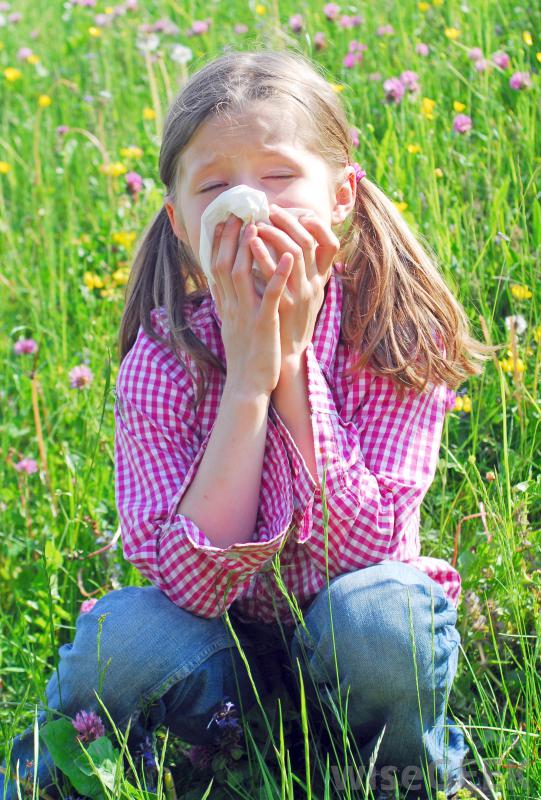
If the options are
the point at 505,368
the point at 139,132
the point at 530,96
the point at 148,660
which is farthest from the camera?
the point at 139,132

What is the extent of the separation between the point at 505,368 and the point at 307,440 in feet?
1.70

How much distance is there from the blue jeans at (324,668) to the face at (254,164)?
55 cm

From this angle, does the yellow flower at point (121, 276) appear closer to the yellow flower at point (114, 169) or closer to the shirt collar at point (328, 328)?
the yellow flower at point (114, 169)

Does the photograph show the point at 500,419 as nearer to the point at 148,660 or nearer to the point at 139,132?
the point at 148,660

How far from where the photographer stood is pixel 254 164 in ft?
4.77

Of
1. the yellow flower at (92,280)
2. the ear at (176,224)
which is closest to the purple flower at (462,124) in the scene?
the yellow flower at (92,280)

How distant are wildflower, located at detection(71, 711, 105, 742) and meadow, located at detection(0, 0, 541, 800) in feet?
0.18

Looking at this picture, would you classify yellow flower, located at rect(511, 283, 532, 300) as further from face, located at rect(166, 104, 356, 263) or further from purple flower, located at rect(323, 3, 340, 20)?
purple flower, located at rect(323, 3, 340, 20)

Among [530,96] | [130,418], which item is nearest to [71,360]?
[130,418]

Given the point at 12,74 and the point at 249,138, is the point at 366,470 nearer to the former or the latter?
the point at 249,138

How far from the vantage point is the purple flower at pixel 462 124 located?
2.42 meters

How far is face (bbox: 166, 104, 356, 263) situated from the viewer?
4.78 ft

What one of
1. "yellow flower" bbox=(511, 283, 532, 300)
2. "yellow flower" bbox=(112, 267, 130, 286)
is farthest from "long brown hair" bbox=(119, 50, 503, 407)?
"yellow flower" bbox=(112, 267, 130, 286)

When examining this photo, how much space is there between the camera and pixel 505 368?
1.83 meters
